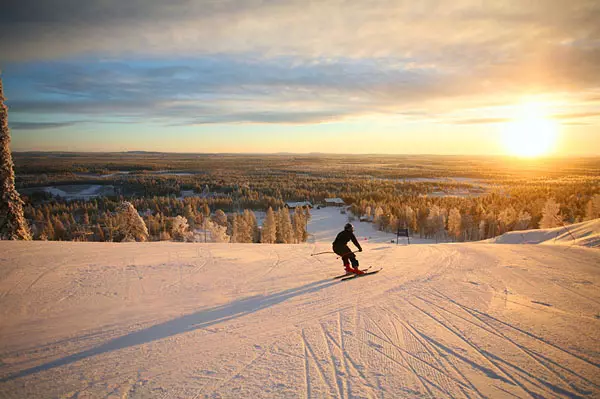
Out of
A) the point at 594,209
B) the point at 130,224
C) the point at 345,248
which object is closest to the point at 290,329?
the point at 345,248

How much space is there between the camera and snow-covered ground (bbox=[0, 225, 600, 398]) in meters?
4.08

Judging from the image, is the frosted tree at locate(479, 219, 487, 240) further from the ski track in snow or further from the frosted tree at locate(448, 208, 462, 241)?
the ski track in snow

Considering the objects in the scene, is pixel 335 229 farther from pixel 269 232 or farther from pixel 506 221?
pixel 506 221

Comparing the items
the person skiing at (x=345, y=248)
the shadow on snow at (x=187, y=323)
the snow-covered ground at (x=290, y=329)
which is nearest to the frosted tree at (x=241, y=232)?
the snow-covered ground at (x=290, y=329)

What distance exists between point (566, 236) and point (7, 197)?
1187 inches

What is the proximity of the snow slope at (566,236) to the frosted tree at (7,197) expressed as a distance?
2863 cm

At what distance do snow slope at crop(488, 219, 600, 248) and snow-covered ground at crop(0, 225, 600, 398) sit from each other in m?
2.22

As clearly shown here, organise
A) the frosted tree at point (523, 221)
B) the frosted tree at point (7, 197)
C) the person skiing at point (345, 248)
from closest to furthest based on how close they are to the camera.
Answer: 1. the person skiing at point (345, 248)
2. the frosted tree at point (7, 197)
3. the frosted tree at point (523, 221)

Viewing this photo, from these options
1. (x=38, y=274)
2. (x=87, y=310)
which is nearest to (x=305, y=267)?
(x=87, y=310)

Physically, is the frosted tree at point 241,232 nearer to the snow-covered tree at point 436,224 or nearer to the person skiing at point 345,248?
the snow-covered tree at point 436,224

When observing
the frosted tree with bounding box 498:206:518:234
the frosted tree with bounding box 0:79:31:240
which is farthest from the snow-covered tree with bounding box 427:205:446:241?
the frosted tree with bounding box 0:79:31:240

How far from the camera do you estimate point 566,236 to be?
42.7ft

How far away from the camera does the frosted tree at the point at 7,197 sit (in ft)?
54.7

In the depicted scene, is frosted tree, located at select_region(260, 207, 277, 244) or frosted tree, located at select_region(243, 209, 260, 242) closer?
frosted tree, located at select_region(260, 207, 277, 244)
